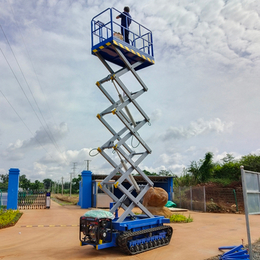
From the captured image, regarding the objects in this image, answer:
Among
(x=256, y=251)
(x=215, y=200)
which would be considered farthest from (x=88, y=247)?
(x=215, y=200)

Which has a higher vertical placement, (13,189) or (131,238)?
(13,189)

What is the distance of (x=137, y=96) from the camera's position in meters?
8.52

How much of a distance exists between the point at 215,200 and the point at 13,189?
15.0 m

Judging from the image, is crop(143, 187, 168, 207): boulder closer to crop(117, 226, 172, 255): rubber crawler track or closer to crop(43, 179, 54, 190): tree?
crop(117, 226, 172, 255): rubber crawler track

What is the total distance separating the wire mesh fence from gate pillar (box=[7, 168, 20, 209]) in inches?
521

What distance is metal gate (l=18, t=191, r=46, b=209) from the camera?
20.6 meters

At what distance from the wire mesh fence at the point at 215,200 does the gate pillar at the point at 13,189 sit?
521 inches

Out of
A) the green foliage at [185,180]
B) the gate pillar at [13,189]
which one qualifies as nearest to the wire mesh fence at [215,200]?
the green foliage at [185,180]

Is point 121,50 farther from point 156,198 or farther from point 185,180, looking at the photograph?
point 185,180

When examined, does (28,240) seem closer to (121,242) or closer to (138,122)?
(121,242)

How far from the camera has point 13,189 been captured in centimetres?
1944

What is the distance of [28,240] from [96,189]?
40.7ft

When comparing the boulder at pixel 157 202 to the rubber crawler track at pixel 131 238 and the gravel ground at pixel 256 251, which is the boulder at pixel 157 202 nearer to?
the gravel ground at pixel 256 251

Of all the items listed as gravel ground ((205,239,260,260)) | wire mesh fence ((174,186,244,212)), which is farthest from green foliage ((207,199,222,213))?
gravel ground ((205,239,260,260))
